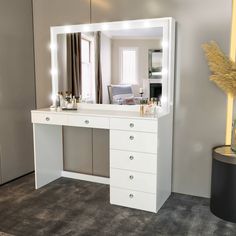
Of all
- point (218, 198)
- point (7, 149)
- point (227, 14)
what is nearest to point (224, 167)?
point (218, 198)

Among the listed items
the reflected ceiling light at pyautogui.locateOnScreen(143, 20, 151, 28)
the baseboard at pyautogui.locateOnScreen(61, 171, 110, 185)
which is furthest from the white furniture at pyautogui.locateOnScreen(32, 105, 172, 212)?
the reflected ceiling light at pyautogui.locateOnScreen(143, 20, 151, 28)

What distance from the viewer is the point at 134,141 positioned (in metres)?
2.59

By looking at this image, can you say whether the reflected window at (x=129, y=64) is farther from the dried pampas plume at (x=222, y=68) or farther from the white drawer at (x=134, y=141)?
the dried pampas plume at (x=222, y=68)

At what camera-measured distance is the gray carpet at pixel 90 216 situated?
231cm

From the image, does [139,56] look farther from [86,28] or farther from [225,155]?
[225,155]

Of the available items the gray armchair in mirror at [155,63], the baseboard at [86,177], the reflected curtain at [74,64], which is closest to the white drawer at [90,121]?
the reflected curtain at [74,64]

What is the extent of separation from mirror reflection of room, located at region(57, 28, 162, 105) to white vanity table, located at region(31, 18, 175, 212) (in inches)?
3.1

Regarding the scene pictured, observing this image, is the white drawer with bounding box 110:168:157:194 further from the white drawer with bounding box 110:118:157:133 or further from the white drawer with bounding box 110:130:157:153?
the white drawer with bounding box 110:118:157:133

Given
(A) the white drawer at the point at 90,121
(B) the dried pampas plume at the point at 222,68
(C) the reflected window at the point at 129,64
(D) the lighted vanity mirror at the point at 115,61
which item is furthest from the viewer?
(C) the reflected window at the point at 129,64

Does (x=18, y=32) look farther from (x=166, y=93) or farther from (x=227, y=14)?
(x=227, y=14)

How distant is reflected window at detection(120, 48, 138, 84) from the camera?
10.0ft

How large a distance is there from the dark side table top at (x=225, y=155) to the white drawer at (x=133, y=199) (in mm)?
671

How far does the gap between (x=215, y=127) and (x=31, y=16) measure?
2555 millimetres

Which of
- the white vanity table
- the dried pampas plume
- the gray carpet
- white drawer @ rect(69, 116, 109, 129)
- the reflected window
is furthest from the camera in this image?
the reflected window
